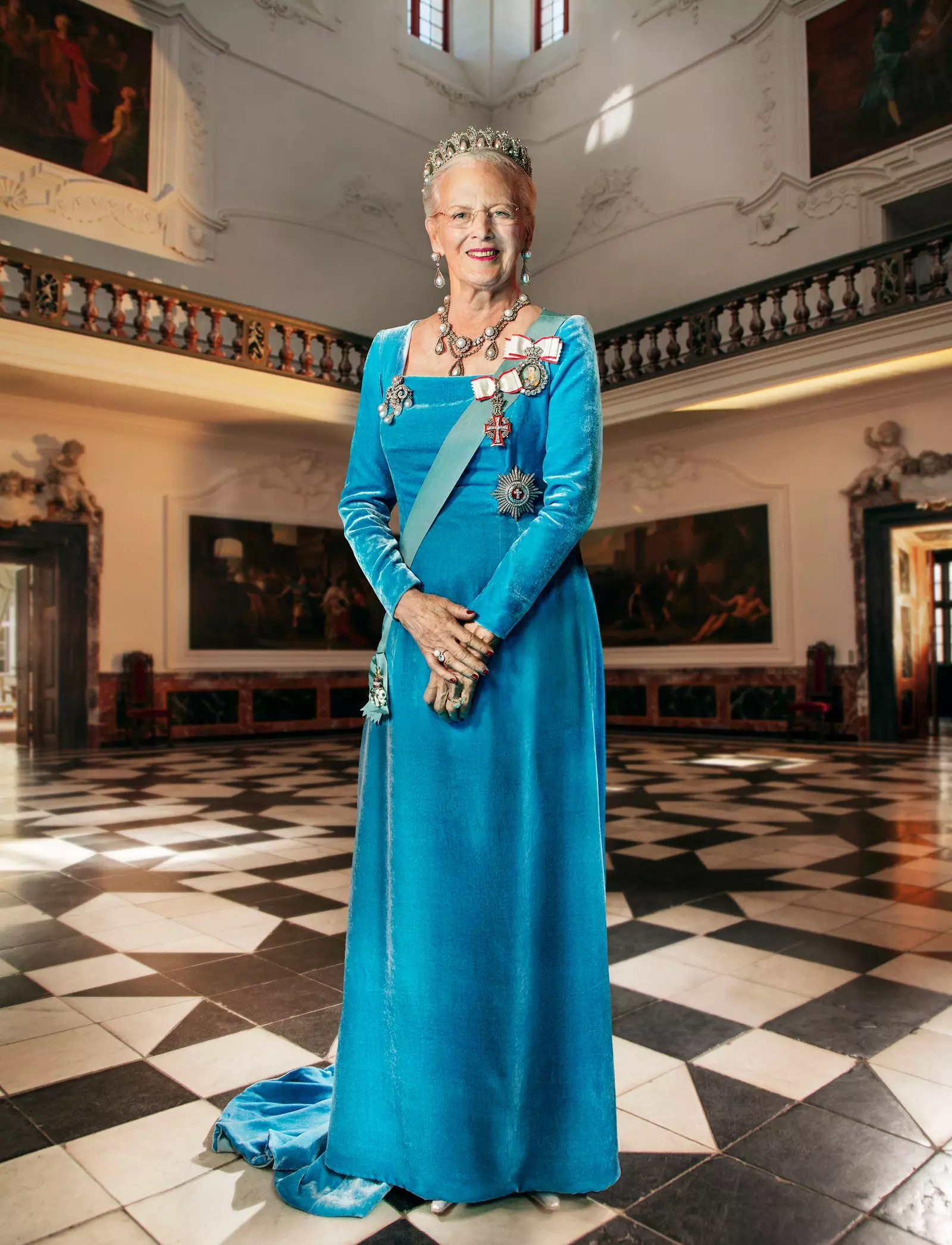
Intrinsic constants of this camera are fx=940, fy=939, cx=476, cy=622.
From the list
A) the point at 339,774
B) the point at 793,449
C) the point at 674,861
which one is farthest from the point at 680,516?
the point at 674,861

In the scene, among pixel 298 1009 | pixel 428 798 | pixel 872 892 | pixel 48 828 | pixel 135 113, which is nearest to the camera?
pixel 428 798

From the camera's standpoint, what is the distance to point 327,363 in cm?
1291

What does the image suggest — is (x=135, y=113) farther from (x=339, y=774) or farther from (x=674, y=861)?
(x=674, y=861)

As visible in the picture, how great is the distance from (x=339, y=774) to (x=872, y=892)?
601 cm

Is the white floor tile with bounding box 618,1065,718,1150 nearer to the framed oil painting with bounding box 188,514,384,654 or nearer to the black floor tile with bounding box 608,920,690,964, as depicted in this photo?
the black floor tile with bounding box 608,920,690,964

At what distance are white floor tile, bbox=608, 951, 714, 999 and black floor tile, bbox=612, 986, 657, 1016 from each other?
0.08 feet

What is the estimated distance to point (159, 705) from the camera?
12797mm

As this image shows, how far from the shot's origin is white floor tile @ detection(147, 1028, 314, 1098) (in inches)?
93.8

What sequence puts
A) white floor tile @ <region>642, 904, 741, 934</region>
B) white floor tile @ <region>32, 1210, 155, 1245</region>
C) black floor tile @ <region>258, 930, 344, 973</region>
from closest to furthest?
white floor tile @ <region>32, 1210, 155, 1245</region>, black floor tile @ <region>258, 930, 344, 973</region>, white floor tile @ <region>642, 904, 741, 934</region>

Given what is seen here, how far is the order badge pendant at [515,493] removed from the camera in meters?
1.80

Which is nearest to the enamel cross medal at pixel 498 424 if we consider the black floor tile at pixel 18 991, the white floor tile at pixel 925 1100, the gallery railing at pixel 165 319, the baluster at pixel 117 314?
the white floor tile at pixel 925 1100

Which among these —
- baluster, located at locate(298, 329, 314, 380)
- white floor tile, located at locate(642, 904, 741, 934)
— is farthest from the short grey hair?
baluster, located at locate(298, 329, 314, 380)

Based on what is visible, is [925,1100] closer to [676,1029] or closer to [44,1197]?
[676,1029]

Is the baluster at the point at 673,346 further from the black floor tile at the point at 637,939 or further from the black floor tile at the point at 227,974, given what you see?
the black floor tile at the point at 227,974
